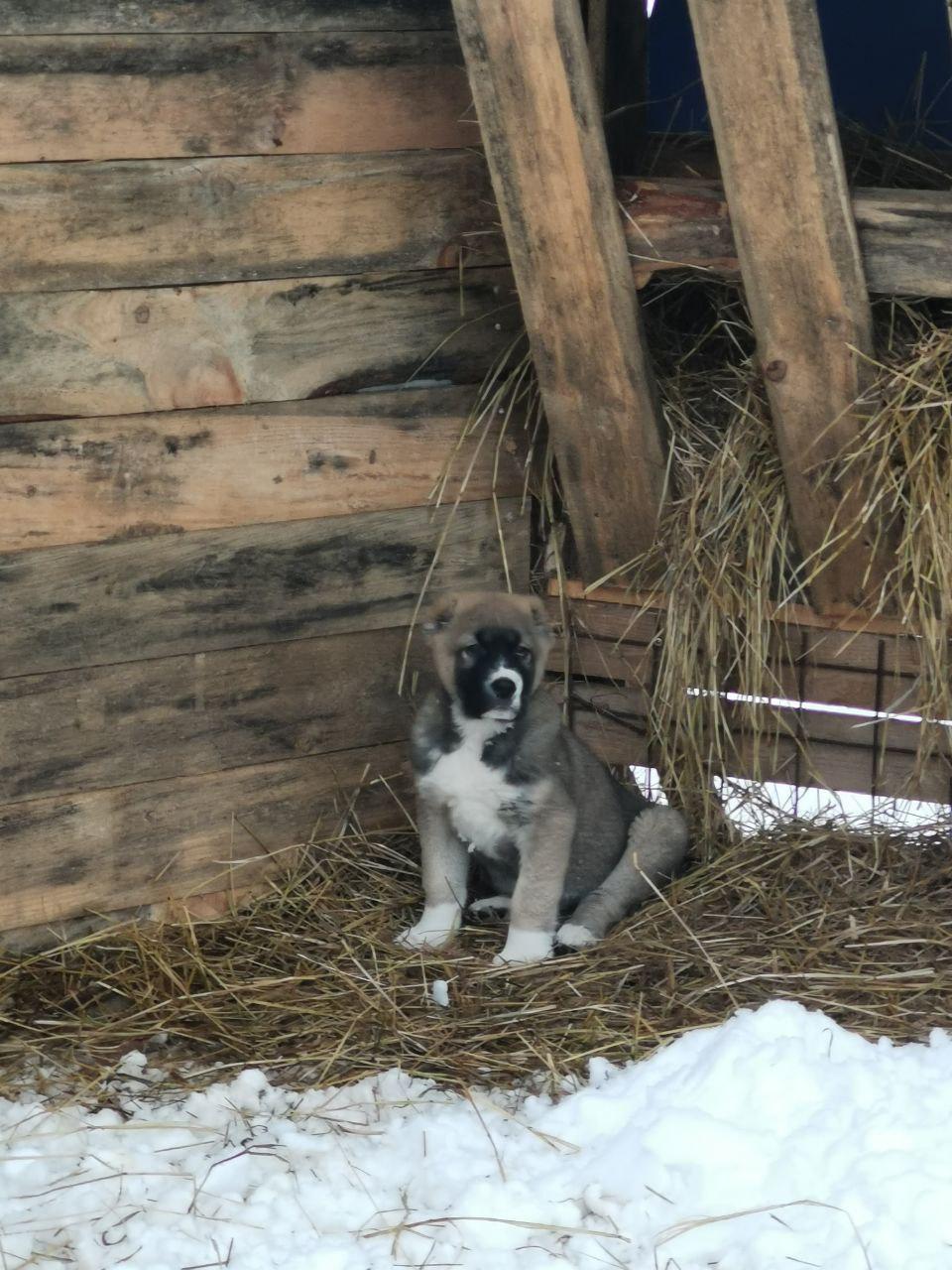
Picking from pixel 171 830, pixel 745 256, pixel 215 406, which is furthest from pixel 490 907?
pixel 745 256

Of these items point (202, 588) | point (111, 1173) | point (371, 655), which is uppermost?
point (202, 588)

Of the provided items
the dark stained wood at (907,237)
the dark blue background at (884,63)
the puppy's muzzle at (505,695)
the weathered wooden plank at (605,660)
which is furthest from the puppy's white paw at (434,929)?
the dark blue background at (884,63)

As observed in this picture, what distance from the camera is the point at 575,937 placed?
4.69 meters

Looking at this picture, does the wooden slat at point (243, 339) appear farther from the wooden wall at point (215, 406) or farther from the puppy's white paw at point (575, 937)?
the puppy's white paw at point (575, 937)

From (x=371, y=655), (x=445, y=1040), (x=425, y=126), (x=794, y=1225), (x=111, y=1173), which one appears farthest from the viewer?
(x=371, y=655)

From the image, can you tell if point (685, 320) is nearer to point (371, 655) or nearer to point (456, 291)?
point (456, 291)

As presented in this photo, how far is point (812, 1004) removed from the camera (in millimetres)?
4328

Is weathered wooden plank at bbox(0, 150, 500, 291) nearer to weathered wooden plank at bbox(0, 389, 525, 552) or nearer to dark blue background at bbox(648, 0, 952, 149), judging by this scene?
weathered wooden plank at bbox(0, 389, 525, 552)

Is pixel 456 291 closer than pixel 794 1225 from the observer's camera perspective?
No

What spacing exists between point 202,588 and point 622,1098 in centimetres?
196

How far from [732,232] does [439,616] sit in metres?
1.36

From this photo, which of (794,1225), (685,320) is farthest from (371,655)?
(794,1225)

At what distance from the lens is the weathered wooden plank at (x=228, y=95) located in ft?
13.9

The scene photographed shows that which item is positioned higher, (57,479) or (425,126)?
(425,126)
